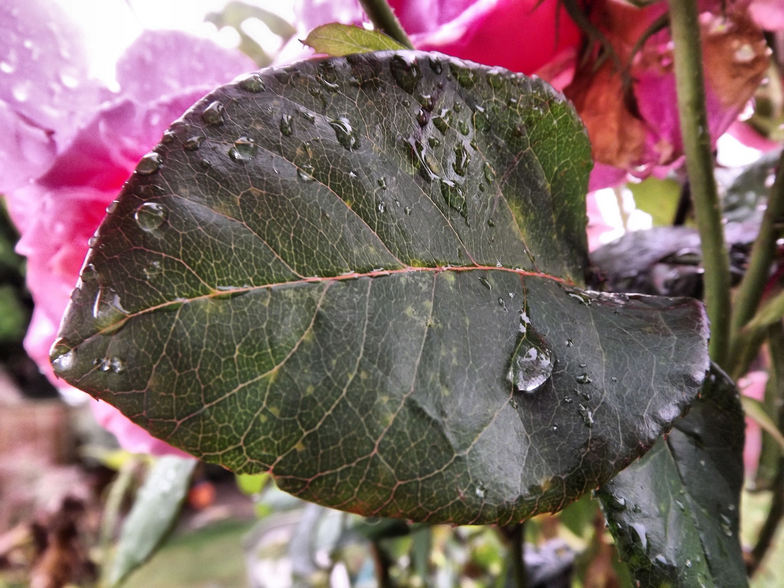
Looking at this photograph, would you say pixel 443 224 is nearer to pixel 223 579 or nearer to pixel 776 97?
pixel 776 97

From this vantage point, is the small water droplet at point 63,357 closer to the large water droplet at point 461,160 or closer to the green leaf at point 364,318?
the green leaf at point 364,318

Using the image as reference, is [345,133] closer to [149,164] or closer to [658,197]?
[149,164]

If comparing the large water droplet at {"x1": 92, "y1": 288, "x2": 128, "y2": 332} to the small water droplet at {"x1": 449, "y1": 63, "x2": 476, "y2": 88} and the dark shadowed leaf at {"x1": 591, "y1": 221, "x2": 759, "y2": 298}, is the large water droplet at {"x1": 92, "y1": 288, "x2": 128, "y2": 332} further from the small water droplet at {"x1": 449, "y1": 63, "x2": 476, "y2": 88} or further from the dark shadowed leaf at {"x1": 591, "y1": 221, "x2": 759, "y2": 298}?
the dark shadowed leaf at {"x1": 591, "y1": 221, "x2": 759, "y2": 298}

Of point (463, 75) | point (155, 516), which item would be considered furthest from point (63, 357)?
point (155, 516)

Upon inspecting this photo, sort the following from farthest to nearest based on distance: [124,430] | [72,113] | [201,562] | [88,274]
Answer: [201,562] → [124,430] → [72,113] → [88,274]

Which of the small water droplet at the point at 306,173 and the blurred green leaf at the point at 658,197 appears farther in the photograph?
the blurred green leaf at the point at 658,197

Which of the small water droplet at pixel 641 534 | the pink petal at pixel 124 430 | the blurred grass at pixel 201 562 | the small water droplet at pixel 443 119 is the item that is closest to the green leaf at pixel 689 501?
the small water droplet at pixel 641 534

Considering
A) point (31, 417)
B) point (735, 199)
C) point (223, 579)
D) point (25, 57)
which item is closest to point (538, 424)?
point (25, 57)

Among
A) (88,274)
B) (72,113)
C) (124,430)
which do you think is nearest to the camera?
(88,274)
